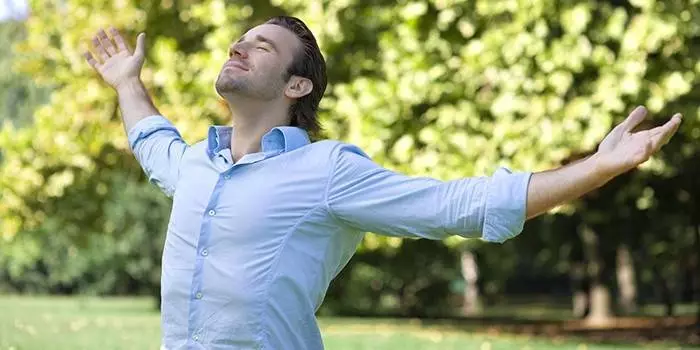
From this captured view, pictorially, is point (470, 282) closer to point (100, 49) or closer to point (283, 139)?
point (100, 49)

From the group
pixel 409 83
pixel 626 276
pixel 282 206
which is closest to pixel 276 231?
pixel 282 206

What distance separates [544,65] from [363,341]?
6256 millimetres

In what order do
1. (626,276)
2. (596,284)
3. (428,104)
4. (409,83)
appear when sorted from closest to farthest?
(409,83) < (428,104) < (596,284) < (626,276)

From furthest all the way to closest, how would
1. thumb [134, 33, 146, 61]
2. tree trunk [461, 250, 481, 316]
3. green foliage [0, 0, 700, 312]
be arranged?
tree trunk [461, 250, 481, 316] < green foliage [0, 0, 700, 312] < thumb [134, 33, 146, 61]

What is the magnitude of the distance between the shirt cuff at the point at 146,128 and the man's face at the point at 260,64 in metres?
0.59

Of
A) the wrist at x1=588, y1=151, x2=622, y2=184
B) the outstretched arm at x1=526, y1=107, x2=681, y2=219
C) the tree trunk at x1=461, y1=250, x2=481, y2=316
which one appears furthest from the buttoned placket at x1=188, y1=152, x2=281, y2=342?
the tree trunk at x1=461, y1=250, x2=481, y2=316

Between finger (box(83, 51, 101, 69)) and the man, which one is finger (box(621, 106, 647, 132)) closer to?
the man

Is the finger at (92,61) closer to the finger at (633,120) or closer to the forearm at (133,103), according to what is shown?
the forearm at (133,103)

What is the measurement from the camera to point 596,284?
2684 centimetres

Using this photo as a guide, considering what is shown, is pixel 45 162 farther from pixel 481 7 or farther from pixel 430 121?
pixel 481 7

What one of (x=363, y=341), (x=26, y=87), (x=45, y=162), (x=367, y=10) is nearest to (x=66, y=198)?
(x=45, y=162)

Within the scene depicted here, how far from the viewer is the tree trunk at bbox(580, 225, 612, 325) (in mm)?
26344

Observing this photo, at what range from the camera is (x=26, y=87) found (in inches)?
1577

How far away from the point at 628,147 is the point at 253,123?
1055 mm
